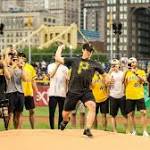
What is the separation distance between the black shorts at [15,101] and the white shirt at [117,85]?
105 inches

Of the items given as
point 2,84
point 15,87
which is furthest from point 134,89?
point 2,84

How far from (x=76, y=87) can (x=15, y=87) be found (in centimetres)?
281

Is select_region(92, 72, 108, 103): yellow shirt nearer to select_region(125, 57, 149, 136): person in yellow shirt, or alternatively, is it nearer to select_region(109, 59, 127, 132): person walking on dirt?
select_region(109, 59, 127, 132): person walking on dirt

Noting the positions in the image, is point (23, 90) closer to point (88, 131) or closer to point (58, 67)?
point (58, 67)

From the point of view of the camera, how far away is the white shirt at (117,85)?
53.3 feet

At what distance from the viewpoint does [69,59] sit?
12391 millimetres

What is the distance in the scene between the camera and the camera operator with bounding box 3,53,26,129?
1459cm

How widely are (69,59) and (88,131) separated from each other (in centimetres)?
157

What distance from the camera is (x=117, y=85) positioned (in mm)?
16281

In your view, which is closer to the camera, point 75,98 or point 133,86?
point 75,98

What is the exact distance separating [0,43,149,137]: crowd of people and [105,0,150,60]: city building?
130805mm

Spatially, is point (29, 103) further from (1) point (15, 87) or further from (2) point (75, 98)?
(2) point (75, 98)

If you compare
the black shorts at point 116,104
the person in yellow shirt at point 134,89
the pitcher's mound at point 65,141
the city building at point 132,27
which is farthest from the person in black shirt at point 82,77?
the city building at point 132,27

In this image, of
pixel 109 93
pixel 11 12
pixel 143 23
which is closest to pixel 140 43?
pixel 143 23
